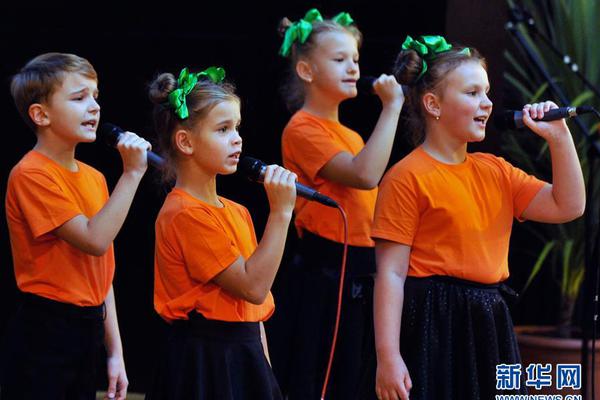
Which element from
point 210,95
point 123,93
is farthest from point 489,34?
point 210,95

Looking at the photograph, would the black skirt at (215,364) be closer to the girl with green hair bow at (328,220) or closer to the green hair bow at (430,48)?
the girl with green hair bow at (328,220)

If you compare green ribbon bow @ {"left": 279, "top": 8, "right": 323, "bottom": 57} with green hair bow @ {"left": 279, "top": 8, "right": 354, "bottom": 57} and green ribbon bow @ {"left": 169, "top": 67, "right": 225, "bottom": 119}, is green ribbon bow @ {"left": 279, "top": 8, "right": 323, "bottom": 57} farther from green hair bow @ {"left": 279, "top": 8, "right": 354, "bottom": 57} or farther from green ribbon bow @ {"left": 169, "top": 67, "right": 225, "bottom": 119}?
green ribbon bow @ {"left": 169, "top": 67, "right": 225, "bottom": 119}

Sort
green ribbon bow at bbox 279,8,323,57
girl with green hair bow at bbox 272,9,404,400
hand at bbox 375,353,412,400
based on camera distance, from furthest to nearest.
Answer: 1. green ribbon bow at bbox 279,8,323,57
2. girl with green hair bow at bbox 272,9,404,400
3. hand at bbox 375,353,412,400

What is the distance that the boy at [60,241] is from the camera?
9.64 ft

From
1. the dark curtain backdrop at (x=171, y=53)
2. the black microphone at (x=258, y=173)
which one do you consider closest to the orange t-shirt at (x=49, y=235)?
the black microphone at (x=258, y=173)

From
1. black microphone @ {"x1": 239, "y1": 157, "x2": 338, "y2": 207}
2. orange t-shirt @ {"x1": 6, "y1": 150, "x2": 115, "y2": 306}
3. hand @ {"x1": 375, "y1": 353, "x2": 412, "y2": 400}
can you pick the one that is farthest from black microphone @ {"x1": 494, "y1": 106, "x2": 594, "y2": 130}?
orange t-shirt @ {"x1": 6, "y1": 150, "x2": 115, "y2": 306}

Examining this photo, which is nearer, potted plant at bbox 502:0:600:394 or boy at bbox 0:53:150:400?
boy at bbox 0:53:150:400

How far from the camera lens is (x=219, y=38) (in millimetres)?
4336

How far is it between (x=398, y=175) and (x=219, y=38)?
159 cm

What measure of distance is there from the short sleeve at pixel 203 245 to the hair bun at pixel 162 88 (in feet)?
1.17

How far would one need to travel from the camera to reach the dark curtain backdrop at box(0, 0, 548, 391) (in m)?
4.29

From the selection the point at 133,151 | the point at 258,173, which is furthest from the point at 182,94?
the point at 258,173

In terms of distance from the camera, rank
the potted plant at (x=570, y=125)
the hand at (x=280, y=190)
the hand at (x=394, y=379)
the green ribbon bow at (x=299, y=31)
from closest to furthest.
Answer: the hand at (x=280, y=190) → the hand at (x=394, y=379) → the green ribbon bow at (x=299, y=31) → the potted plant at (x=570, y=125)

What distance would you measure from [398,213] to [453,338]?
35 cm
